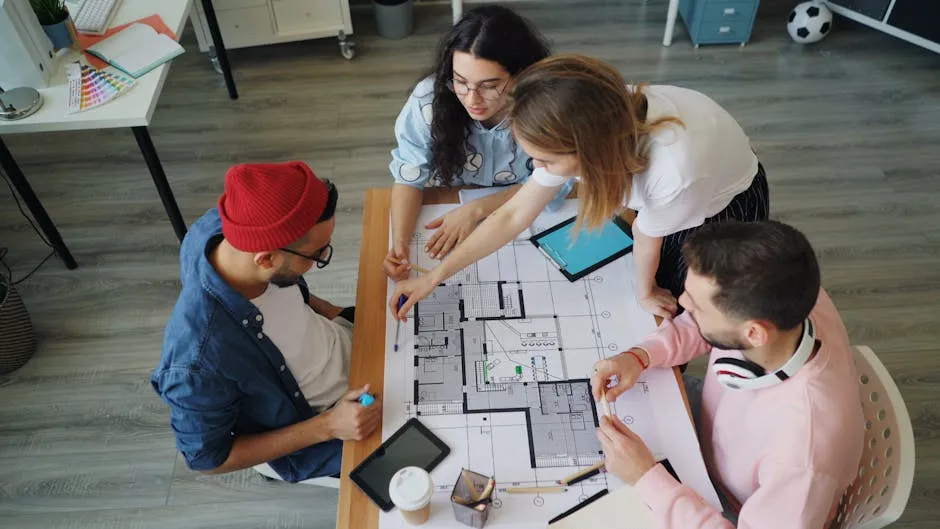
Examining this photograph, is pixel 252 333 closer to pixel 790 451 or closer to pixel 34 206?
pixel 790 451

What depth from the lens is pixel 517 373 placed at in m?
1.40

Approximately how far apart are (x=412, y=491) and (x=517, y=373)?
1.22 ft

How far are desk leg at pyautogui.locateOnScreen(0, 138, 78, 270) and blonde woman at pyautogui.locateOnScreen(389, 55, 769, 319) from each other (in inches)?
63.6

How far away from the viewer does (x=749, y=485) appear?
1.27m

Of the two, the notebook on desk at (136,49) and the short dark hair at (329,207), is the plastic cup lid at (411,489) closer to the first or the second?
the short dark hair at (329,207)

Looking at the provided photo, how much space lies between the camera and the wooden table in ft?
3.98

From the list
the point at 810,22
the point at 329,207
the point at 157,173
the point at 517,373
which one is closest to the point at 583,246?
the point at 517,373

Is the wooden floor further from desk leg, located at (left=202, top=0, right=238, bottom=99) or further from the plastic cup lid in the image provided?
the plastic cup lid

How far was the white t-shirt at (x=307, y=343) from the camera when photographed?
4.53 feet

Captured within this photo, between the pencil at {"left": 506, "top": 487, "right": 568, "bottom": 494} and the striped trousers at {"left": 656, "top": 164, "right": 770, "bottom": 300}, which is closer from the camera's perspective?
the pencil at {"left": 506, "top": 487, "right": 568, "bottom": 494}

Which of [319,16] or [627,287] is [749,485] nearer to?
[627,287]

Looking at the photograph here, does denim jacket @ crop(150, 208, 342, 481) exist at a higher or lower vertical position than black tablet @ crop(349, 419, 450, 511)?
higher

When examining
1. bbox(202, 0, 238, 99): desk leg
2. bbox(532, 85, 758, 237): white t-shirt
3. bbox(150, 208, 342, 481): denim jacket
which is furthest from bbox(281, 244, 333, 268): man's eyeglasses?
bbox(202, 0, 238, 99): desk leg

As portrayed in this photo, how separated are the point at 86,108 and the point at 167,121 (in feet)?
4.11
